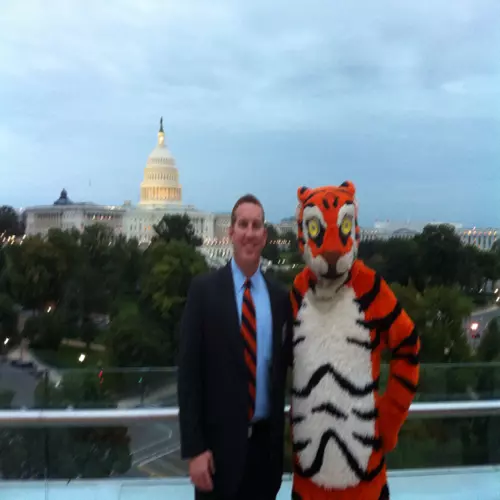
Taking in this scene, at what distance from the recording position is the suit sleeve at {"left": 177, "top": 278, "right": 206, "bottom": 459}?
1.45 metres

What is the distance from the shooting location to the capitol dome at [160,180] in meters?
49.6

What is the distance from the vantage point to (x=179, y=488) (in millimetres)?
2406

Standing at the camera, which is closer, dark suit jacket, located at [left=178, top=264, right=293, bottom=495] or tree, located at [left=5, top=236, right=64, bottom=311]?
dark suit jacket, located at [left=178, top=264, right=293, bottom=495]

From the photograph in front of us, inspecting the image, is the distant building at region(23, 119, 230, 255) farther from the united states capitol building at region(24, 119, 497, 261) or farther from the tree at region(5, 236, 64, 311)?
the tree at region(5, 236, 64, 311)

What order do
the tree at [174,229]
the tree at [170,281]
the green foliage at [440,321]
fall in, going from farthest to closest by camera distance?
the tree at [174,229]
the tree at [170,281]
the green foliage at [440,321]

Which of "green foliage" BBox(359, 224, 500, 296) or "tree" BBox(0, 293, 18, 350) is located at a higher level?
"green foliage" BBox(359, 224, 500, 296)

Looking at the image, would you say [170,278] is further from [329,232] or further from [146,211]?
[146,211]

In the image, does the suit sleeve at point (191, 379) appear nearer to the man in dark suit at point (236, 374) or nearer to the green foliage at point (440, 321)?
the man in dark suit at point (236, 374)

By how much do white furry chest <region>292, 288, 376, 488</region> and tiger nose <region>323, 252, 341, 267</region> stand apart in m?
0.14

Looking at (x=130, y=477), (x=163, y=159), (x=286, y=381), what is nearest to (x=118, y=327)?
(x=130, y=477)

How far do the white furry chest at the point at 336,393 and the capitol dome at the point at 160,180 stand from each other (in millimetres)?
48309

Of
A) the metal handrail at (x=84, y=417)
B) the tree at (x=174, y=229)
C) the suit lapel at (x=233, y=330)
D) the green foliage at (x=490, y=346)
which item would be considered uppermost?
the tree at (x=174, y=229)

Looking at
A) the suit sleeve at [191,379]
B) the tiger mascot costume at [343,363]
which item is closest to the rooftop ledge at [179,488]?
the tiger mascot costume at [343,363]

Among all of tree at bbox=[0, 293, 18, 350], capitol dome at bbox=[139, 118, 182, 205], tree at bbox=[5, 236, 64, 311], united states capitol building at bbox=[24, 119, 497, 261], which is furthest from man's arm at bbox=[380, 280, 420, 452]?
capitol dome at bbox=[139, 118, 182, 205]
